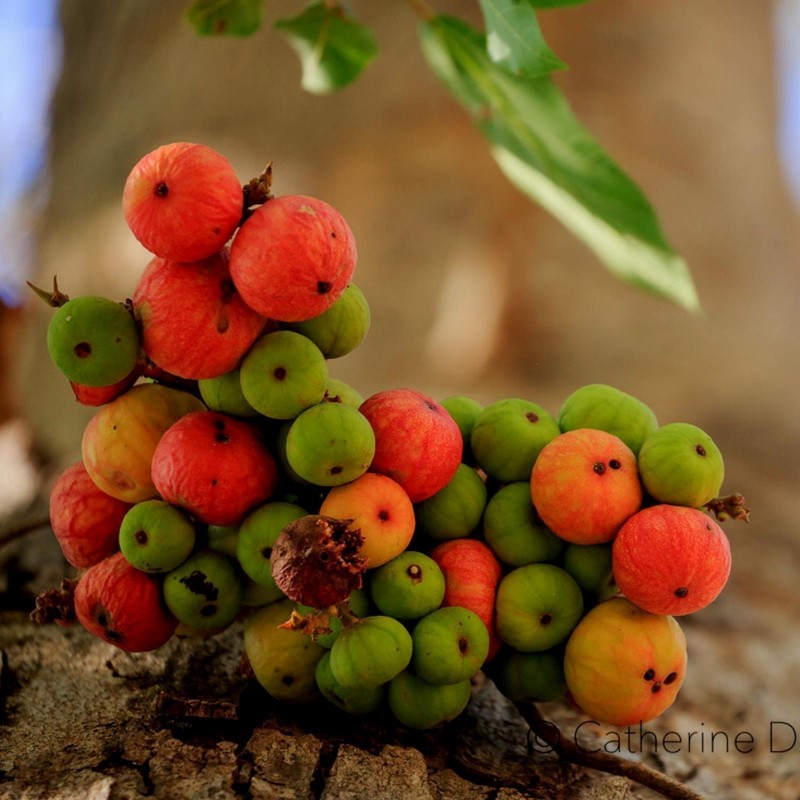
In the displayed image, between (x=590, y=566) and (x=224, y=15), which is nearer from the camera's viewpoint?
(x=590, y=566)

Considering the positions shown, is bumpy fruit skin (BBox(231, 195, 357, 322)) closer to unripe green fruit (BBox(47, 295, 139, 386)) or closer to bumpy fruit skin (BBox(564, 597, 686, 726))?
unripe green fruit (BBox(47, 295, 139, 386))

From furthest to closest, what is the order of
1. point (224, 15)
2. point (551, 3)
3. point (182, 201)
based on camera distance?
1. point (224, 15)
2. point (551, 3)
3. point (182, 201)

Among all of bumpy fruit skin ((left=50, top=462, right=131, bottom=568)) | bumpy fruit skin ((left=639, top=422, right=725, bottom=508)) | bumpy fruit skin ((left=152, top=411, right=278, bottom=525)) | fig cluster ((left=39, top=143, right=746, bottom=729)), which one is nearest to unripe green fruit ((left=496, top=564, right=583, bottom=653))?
fig cluster ((left=39, top=143, right=746, bottom=729))

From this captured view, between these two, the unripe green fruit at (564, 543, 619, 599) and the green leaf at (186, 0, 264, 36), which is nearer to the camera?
the unripe green fruit at (564, 543, 619, 599)

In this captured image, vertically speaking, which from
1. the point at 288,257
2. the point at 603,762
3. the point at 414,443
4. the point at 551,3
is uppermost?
the point at 551,3

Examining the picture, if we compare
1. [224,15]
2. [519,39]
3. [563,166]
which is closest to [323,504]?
[519,39]

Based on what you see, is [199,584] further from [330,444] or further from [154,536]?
[330,444]

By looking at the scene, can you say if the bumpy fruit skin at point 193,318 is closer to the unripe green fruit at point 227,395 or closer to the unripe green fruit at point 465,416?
the unripe green fruit at point 227,395
